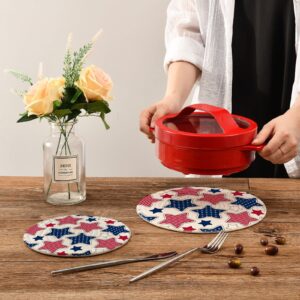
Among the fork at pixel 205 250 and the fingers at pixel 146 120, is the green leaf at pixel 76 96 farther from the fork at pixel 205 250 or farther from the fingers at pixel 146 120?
the fork at pixel 205 250

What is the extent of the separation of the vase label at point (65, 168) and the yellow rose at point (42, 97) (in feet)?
0.41

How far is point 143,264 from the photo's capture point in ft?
3.99

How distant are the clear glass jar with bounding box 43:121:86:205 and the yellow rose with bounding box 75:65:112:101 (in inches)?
3.5

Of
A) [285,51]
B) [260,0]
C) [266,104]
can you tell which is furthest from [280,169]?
[260,0]

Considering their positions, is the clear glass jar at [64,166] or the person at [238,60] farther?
the person at [238,60]

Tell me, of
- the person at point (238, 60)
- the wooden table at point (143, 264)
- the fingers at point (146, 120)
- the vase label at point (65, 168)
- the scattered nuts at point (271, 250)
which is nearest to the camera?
the wooden table at point (143, 264)

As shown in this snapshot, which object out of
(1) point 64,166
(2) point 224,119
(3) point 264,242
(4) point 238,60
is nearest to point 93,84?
(1) point 64,166

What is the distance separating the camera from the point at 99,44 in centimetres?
277

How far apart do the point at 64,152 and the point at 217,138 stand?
38 cm

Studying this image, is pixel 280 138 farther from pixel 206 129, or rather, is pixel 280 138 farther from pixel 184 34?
pixel 184 34

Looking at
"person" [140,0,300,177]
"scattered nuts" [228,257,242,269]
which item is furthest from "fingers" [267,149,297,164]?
"scattered nuts" [228,257,242,269]

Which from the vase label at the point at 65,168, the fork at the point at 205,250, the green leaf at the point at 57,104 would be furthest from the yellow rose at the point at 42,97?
the fork at the point at 205,250

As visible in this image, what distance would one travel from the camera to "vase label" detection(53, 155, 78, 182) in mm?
1512

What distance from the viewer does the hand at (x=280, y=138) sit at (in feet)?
4.88
